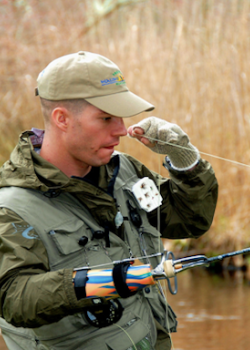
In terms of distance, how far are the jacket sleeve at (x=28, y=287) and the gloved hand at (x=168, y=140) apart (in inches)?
30.4

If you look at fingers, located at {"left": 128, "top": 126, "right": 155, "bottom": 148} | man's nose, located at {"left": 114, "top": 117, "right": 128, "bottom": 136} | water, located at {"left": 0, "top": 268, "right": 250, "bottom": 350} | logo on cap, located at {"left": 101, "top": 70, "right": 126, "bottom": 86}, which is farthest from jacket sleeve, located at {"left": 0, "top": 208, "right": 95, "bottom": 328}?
water, located at {"left": 0, "top": 268, "right": 250, "bottom": 350}

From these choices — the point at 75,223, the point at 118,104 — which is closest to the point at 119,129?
the point at 118,104

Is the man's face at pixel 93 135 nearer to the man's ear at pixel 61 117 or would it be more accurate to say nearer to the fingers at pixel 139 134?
the man's ear at pixel 61 117

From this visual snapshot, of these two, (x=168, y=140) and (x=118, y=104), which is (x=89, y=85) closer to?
(x=118, y=104)

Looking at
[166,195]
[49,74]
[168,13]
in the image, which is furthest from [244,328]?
[168,13]

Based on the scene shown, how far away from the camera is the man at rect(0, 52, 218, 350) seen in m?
1.64

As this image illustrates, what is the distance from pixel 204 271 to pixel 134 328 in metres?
3.63

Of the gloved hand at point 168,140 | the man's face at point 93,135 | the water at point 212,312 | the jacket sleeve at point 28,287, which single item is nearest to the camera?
the jacket sleeve at point 28,287

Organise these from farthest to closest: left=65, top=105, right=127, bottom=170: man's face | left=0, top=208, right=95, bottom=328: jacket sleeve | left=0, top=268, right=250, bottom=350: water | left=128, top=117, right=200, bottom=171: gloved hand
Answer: left=0, top=268, right=250, bottom=350: water < left=128, top=117, right=200, bottom=171: gloved hand < left=65, top=105, right=127, bottom=170: man's face < left=0, top=208, right=95, bottom=328: jacket sleeve

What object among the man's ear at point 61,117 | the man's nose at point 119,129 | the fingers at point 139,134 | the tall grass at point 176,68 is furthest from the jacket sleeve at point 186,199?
the tall grass at point 176,68

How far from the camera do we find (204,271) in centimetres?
545

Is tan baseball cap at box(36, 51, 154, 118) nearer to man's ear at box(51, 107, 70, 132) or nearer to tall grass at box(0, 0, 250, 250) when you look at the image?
man's ear at box(51, 107, 70, 132)

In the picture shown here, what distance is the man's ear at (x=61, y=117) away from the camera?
1957 mm

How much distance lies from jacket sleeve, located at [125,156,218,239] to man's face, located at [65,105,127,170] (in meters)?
0.37
